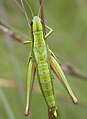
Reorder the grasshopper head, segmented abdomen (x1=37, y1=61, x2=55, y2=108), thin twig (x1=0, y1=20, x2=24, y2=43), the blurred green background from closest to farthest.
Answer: segmented abdomen (x1=37, y1=61, x2=55, y2=108) → the grasshopper head → thin twig (x1=0, y1=20, x2=24, y2=43) → the blurred green background

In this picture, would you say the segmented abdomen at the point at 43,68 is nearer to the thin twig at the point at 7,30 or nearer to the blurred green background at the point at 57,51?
the thin twig at the point at 7,30

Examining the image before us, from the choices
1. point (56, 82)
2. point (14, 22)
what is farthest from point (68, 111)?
point (14, 22)

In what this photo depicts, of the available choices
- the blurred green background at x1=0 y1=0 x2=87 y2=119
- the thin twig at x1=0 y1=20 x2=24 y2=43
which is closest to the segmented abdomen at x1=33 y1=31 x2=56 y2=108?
the thin twig at x1=0 y1=20 x2=24 y2=43

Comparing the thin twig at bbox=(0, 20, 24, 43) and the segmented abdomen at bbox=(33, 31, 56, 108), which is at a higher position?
the thin twig at bbox=(0, 20, 24, 43)

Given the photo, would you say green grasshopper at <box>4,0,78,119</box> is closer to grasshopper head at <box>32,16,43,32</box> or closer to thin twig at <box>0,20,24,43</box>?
grasshopper head at <box>32,16,43,32</box>

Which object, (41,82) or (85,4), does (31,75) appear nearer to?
(41,82)

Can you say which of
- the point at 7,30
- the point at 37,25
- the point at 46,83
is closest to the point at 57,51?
the point at 7,30

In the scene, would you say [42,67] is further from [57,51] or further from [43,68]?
[57,51]
